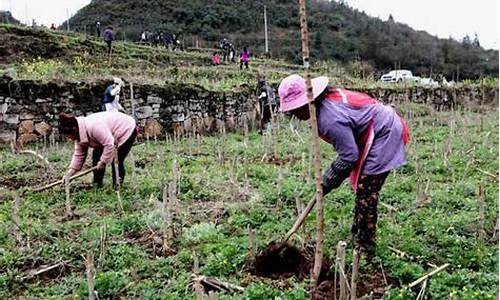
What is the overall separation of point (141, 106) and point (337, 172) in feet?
30.3

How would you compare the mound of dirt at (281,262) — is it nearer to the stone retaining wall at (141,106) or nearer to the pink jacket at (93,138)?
the pink jacket at (93,138)

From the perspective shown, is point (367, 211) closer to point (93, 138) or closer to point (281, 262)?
point (281, 262)

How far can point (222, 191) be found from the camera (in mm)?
6355

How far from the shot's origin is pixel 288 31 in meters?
55.8

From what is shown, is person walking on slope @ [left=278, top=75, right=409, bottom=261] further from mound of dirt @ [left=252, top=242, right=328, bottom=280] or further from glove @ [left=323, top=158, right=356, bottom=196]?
mound of dirt @ [left=252, top=242, right=328, bottom=280]

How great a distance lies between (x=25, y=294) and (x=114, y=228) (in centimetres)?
131

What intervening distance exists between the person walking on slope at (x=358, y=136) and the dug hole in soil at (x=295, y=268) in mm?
263

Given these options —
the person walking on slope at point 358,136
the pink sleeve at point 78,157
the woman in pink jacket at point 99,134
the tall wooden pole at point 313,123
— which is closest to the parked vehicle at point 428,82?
the woman in pink jacket at point 99,134

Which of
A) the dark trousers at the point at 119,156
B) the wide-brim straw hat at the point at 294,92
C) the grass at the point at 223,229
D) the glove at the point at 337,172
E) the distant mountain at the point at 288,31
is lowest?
the grass at the point at 223,229

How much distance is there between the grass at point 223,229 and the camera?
3.51 meters

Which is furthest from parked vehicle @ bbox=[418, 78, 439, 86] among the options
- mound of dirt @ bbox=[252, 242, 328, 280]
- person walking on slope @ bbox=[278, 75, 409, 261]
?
mound of dirt @ bbox=[252, 242, 328, 280]

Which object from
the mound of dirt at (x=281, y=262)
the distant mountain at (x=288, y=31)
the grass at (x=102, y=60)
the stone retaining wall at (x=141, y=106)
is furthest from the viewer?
the distant mountain at (x=288, y=31)

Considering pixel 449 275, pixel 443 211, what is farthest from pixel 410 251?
pixel 443 211

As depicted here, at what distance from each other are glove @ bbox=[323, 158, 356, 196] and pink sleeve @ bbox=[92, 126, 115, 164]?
3142 mm
